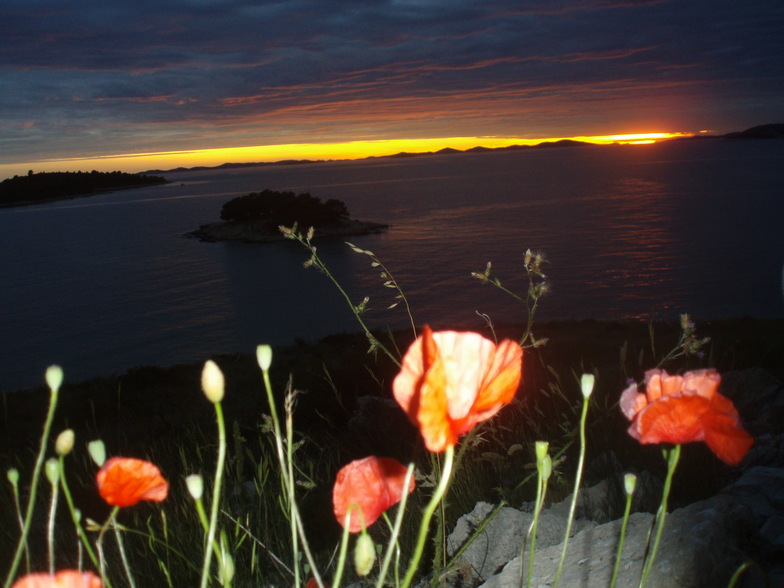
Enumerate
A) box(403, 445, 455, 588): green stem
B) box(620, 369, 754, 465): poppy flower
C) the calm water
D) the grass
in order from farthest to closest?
1. the calm water
2. the grass
3. box(620, 369, 754, 465): poppy flower
4. box(403, 445, 455, 588): green stem

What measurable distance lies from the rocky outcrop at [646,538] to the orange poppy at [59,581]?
1.93ft

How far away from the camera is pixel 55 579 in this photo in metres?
0.69

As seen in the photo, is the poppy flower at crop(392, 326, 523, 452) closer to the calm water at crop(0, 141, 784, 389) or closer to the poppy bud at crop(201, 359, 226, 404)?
the poppy bud at crop(201, 359, 226, 404)

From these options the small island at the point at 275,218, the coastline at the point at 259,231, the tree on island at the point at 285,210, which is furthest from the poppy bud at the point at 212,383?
the coastline at the point at 259,231

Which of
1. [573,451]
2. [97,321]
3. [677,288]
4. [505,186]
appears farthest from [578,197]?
[573,451]

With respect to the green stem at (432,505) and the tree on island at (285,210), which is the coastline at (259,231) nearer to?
the tree on island at (285,210)

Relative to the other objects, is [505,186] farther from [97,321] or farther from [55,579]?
[55,579]

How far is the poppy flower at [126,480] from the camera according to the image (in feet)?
2.77

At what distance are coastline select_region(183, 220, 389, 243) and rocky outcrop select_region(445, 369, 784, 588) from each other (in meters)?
76.2

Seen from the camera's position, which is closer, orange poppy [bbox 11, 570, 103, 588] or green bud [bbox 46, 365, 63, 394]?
orange poppy [bbox 11, 570, 103, 588]

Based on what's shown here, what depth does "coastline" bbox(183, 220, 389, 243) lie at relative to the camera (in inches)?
3214

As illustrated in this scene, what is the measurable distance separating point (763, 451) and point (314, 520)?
84.4 inches

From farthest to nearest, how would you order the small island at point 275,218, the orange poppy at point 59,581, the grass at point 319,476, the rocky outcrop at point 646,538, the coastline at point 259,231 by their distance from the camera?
1. the coastline at point 259,231
2. the small island at point 275,218
3. the grass at point 319,476
4. the rocky outcrop at point 646,538
5. the orange poppy at point 59,581

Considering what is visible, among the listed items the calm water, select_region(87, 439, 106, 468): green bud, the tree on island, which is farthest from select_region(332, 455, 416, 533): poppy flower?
the tree on island
